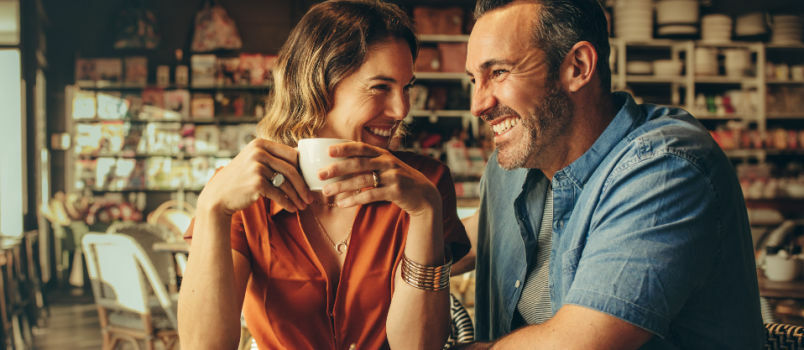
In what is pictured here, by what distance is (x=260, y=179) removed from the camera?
2.83 ft

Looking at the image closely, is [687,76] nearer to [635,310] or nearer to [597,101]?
[597,101]

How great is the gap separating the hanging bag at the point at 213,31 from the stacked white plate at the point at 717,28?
17.2 feet

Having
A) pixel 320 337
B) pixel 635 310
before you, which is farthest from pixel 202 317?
pixel 635 310

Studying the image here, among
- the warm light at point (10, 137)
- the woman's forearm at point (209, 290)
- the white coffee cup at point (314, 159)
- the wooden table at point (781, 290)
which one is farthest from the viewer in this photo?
the warm light at point (10, 137)

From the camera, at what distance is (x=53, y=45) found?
726cm

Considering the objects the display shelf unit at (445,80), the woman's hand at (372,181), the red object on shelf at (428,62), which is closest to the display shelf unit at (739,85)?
the display shelf unit at (445,80)

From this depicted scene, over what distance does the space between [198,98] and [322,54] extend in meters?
5.84

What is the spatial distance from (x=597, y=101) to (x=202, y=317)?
3.04ft

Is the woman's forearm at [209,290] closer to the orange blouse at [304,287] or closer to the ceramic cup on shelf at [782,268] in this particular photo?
the orange blouse at [304,287]

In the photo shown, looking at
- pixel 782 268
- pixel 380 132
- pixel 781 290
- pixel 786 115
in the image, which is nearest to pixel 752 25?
pixel 786 115

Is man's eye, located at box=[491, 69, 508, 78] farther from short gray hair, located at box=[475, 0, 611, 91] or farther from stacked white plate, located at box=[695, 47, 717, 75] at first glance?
stacked white plate, located at box=[695, 47, 717, 75]

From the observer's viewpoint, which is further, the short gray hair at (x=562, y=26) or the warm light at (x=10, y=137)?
the warm light at (x=10, y=137)

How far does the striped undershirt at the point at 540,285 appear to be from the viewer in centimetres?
123

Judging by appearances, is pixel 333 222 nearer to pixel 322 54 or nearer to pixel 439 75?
pixel 322 54
